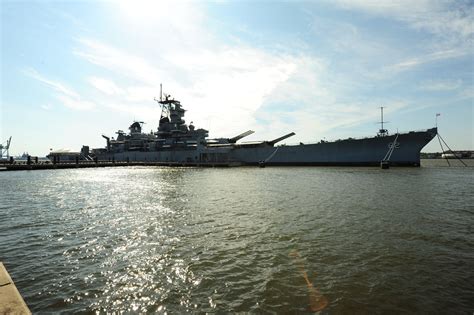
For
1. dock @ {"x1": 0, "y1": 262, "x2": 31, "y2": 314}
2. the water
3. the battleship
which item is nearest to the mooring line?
the water

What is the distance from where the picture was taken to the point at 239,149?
2840 inches

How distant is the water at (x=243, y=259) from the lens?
18.1 ft

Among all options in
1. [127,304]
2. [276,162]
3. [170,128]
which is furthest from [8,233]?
[170,128]

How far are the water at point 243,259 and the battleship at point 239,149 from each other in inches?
1606

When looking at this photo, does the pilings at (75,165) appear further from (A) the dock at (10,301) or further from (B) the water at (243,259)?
(A) the dock at (10,301)

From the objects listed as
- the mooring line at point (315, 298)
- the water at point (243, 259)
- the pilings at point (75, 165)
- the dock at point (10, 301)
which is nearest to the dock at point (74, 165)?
the pilings at point (75, 165)

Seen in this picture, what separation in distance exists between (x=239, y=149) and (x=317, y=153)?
22.2m

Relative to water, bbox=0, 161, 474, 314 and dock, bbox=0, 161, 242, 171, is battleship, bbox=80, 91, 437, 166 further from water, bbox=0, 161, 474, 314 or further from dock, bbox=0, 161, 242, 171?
water, bbox=0, 161, 474, 314

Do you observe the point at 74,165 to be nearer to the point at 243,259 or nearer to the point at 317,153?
the point at 317,153

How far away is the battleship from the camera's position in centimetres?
5085

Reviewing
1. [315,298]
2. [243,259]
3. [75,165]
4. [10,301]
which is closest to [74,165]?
[75,165]

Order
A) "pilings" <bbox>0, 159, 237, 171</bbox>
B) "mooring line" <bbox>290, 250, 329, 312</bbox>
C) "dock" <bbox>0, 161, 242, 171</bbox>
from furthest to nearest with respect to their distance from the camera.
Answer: "pilings" <bbox>0, 159, 237, 171</bbox> < "dock" <bbox>0, 161, 242, 171</bbox> < "mooring line" <bbox>290, 250, 329, 312</bbox>

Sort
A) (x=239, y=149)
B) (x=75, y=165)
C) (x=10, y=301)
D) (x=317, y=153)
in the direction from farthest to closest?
(x=239, y=149) → (x=75, y=165) → (x=317, y=153) → (x=10, y=301)

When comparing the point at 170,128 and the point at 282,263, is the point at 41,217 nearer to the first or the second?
the point at 282,263
